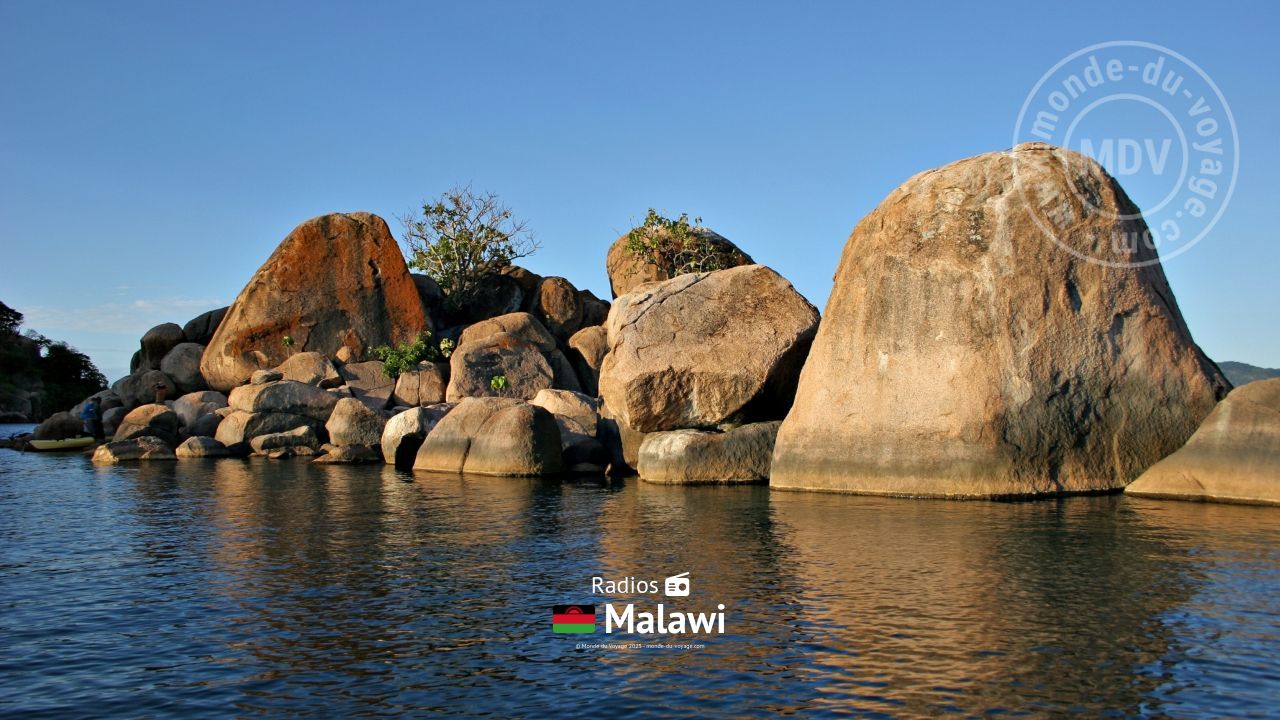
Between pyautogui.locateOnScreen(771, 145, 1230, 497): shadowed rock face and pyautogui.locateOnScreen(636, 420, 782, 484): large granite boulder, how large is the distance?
2795mm

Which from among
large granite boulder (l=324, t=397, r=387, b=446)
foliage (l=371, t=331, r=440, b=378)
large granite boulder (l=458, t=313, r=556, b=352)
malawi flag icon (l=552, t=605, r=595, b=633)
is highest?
large granite boulder (l=458, t=313, r=556, b=352)

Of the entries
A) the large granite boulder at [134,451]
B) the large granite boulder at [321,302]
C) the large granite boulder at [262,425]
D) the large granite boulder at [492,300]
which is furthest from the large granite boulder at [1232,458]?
the large granite boulder at [492,300]

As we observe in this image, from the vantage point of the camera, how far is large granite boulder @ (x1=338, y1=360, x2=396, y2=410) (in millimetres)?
43031

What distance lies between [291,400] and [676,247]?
1784 centimetres

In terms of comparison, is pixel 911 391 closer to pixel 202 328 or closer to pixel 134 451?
pixel 134 451

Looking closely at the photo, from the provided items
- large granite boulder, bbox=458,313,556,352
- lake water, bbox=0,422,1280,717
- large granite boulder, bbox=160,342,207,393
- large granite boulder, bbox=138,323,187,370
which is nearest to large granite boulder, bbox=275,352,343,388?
large granite boulder, bbox=458,313,556,352

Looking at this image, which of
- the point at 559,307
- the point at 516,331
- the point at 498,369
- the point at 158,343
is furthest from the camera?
the point at 559,307

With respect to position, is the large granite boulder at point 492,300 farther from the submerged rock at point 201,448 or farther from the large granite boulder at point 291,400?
the submerged rock at point 201,448

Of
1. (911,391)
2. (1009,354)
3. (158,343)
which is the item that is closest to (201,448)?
(158,343)

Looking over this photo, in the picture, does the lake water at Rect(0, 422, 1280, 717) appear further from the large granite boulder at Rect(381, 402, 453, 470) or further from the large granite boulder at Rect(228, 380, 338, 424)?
the large granite boulder at Rect(228, 380, 338, 424)

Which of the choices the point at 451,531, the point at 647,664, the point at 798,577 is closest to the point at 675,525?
the point at 451,531

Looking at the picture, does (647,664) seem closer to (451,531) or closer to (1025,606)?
(1025,606)

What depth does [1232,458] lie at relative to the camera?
68.8ft

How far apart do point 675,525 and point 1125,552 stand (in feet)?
24.6
